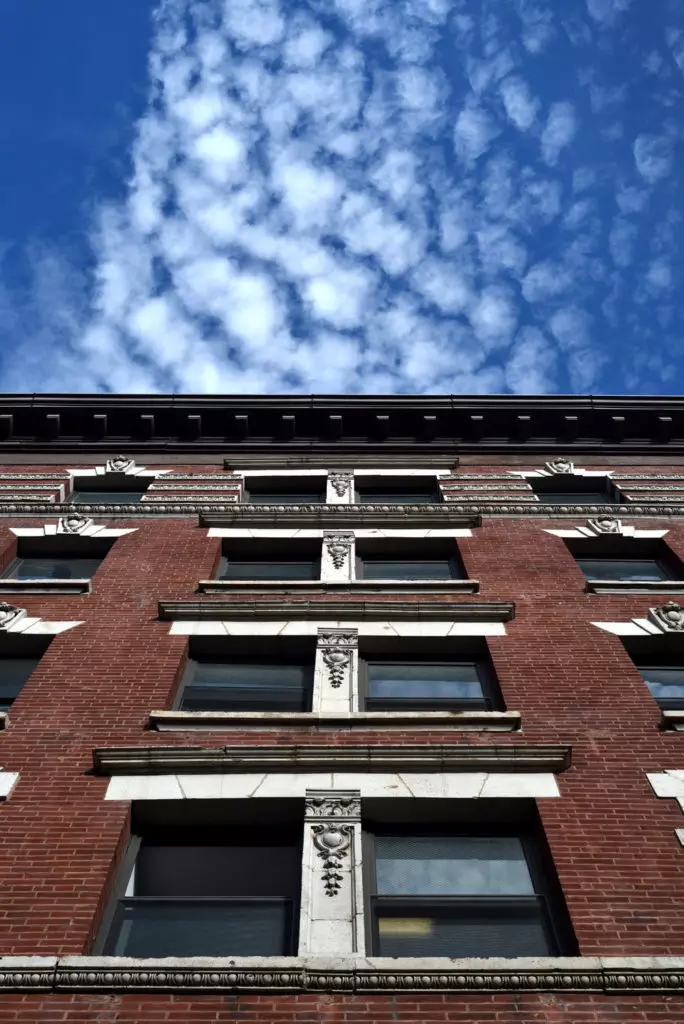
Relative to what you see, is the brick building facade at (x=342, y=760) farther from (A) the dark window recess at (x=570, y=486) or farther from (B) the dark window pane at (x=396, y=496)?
(A) the dark window recess at (x=570, y=486)

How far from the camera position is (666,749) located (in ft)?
39.1

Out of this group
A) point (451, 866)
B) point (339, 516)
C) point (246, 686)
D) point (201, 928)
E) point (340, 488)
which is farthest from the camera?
point (340, 488)

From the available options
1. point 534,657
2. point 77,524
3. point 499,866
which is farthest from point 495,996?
point 77,524

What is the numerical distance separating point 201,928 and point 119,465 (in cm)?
1413

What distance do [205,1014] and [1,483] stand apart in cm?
1575

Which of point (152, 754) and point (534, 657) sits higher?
point (534, 657)

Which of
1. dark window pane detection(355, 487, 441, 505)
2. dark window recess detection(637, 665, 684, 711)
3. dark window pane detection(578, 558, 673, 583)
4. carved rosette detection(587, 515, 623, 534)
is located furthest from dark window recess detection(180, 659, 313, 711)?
dark window pane detection(355, 487, 441, 505)

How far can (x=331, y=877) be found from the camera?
10055mm

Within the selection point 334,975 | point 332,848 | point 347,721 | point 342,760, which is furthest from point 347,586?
point 334,975

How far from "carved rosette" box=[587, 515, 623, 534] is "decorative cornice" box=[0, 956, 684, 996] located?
1071cm

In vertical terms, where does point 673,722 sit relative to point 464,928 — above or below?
above

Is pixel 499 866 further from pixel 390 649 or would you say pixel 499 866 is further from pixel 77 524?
pixel 77 524

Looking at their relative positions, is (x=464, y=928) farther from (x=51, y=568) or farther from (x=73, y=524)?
(x=73, y=524)

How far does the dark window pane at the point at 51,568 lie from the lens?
707 inches
